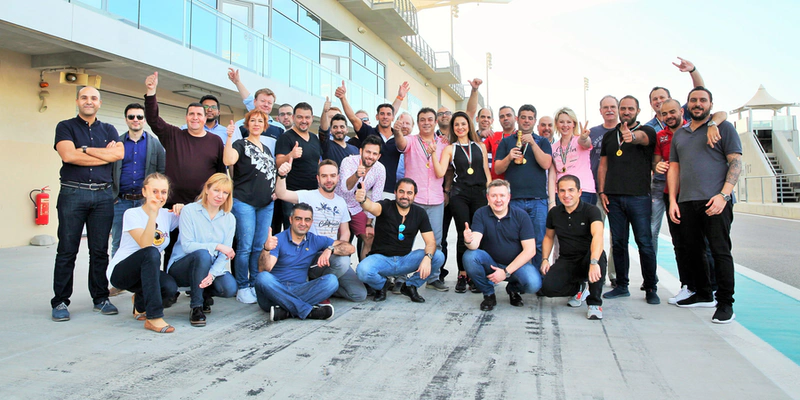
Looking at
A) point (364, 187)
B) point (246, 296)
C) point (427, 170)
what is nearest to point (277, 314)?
point (246, 296)

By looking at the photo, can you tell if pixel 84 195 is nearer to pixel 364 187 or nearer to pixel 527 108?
pixel 364 187

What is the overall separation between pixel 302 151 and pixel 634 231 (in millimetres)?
3521

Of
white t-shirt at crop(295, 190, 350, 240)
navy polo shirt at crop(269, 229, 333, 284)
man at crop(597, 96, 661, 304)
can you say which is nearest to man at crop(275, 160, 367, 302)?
white t-shirt at crop(295, 190, 350, 240)

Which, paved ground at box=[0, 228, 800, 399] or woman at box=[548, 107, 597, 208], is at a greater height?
woman at box=[548, 107, 597, 208]

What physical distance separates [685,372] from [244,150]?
4030 mm

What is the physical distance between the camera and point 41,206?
9.16m

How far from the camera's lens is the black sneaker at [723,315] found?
4191 millimetres

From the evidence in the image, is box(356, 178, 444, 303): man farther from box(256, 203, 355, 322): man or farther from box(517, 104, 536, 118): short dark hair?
box(517, 104, 536, 118): short dark hair

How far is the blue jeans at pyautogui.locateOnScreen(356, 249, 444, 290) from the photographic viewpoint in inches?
193

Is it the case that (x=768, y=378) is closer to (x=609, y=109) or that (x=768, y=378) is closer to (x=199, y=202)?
(x=609, y=109)

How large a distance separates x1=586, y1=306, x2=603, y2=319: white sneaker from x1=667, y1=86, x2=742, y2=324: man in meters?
0.90

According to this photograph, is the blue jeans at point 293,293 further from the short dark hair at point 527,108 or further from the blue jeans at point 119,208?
the short dark hair at point 527,108

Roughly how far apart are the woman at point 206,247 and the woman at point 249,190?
1.38ft

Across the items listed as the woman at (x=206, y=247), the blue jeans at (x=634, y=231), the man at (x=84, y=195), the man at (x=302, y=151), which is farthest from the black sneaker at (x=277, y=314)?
the blue jeans at (x=634, y=231)
